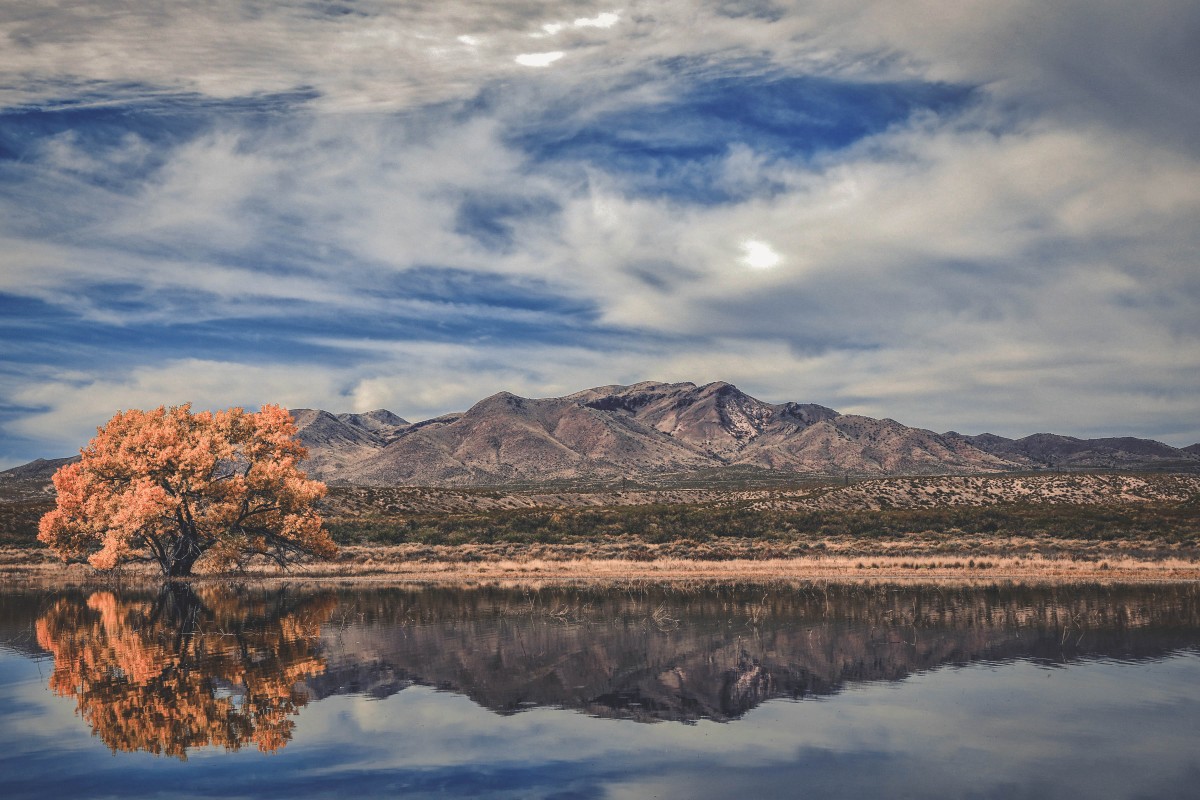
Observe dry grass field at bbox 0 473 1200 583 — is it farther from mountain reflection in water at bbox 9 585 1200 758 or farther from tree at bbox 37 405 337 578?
mountain reflection in water at bbox 9 585 1200 758

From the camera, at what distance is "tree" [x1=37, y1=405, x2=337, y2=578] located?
155 ft

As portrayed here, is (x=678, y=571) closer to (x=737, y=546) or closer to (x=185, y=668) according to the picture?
(x=737, y=546)

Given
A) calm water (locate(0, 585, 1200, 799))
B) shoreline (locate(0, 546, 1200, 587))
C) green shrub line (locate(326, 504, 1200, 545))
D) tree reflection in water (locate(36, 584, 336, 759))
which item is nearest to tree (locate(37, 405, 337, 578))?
shoreline (locate(0, 546, 1200, 587))

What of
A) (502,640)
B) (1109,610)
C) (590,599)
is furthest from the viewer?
(590,599)

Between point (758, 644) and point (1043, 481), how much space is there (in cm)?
11240

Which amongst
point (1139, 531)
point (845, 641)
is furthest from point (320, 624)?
point (1139, 531)

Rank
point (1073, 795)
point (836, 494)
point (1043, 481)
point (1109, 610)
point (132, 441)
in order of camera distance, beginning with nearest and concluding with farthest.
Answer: point (1073, 795) < point (1109, 610) < point (132, 441) < point (836, 494) < point (1043, 481)

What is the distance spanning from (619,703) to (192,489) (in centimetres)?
3784

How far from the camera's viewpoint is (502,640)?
25.2 metres

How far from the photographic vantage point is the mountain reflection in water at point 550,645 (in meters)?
17.5

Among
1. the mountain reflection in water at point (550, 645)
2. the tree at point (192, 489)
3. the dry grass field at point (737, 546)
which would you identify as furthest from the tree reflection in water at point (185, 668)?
the dry grass field at point (737, 546)

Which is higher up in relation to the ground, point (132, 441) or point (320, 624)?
point (132, 441)

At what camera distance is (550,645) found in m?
24.1

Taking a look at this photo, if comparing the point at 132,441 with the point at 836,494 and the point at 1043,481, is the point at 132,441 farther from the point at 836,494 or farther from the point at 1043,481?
the point at 1043,481
